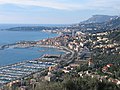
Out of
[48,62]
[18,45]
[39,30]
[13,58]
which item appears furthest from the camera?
[39,30]

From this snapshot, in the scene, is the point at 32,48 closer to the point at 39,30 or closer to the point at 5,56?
the point at 5,56

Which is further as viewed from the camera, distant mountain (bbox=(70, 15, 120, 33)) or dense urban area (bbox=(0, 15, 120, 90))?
distant mountain (bbox=(70, 15, 120, 33))

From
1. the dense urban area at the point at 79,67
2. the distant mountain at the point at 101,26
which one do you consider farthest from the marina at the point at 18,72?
the distant mountain at the point at 101,26

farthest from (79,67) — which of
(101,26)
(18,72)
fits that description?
(101,26)

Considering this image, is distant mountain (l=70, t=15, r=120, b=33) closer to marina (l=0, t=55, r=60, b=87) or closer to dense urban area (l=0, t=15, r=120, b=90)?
dense urban area (l=0, t=15, r=120, b=90)

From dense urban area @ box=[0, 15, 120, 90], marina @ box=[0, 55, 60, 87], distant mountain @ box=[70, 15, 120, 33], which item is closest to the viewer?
dense urban area @ box=[0, 15, 120, 90]

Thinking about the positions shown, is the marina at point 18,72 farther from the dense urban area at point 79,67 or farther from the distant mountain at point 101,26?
the distant mountain at point 101,26

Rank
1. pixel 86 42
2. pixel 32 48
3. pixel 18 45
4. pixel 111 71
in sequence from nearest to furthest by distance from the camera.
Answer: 1. pixel 111 71
2. pixel 86 42
3. pixel 32 48
4. pixel 18 45

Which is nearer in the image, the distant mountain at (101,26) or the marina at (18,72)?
the marina at (18,72)

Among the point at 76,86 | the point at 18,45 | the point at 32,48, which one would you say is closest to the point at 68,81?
the point at 76,86

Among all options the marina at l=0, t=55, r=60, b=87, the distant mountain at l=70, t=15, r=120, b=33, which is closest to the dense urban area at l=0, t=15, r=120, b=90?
the marina at l=0, t=55, r=60, b=87

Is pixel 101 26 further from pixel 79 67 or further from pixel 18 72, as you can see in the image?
pixel 79 67
